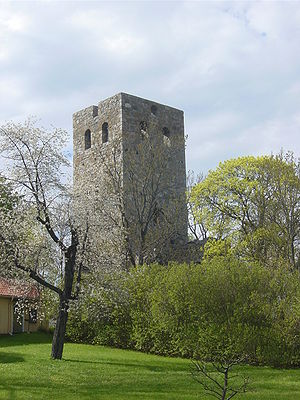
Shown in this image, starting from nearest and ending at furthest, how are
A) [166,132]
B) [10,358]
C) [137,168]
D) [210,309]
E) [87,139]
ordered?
1. [10,358]
2. [210,309]
3. [137,168]
4. [166,132]
5. [87,139]

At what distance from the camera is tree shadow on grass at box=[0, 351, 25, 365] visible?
15357 mm

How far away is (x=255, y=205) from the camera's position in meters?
24.3

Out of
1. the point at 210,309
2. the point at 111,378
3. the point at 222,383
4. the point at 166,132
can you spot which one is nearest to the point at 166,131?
the point at 166,132

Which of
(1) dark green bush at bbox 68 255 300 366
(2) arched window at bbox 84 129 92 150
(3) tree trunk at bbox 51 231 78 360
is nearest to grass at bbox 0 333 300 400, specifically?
(3) tree trunk at bbox 51 231 78 360

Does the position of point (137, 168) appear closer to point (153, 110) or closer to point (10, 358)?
point (153, 110)

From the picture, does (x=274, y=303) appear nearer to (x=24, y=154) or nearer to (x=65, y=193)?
(x=65, y=193)

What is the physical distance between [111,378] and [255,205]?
535 inches

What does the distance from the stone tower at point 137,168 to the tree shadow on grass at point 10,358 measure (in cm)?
575

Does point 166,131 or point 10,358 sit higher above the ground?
point 166,131

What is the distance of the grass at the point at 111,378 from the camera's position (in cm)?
1030

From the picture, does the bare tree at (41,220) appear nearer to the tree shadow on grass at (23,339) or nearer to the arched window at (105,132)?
the tree shadow on grass at (23,339)

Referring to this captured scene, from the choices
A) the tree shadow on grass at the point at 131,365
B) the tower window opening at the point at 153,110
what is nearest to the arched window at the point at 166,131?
the tower window opening at the point at 153,110

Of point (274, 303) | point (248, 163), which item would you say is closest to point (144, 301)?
point (274, 303)

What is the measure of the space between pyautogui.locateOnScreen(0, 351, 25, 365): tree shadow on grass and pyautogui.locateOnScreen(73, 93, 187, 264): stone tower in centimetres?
575
